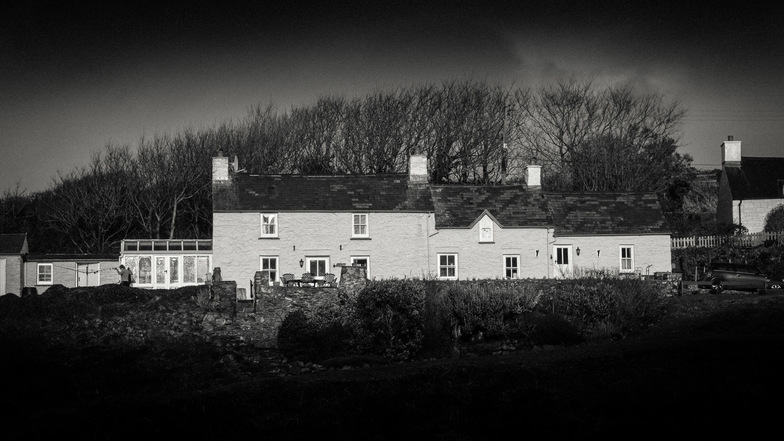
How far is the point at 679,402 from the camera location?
15789mm

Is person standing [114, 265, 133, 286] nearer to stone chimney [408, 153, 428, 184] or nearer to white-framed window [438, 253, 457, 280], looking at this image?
stone chimney [408, 153, 428, 184]

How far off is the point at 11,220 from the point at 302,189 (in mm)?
33761

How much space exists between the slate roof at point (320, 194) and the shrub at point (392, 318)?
16.4 meters

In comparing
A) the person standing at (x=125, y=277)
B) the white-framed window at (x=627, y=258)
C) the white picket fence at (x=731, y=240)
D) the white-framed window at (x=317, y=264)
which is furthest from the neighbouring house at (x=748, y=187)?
the person standing at (x=125, y=277)

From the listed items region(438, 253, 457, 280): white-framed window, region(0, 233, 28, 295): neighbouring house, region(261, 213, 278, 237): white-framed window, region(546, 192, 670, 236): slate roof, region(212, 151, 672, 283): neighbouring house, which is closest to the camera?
region(212, 151, 672, 283): neighbouring house

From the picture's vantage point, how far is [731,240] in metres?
54.9

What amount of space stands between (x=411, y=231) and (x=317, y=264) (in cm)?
581

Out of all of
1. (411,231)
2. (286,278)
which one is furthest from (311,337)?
(411,231)

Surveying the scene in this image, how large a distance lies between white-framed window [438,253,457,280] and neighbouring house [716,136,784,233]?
2864cm

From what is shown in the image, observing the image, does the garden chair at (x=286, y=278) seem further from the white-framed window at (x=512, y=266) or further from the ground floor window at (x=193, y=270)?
the white-framed window at (x=512, y=266)

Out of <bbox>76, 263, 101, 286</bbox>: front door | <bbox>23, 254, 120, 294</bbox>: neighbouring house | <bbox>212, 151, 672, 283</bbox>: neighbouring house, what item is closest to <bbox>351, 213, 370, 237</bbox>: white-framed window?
<bbox>212, 151, 672, 283</bbox>: neighbouring house

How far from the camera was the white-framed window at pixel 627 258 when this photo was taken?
47.3 m

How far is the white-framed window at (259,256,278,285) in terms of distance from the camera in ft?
147

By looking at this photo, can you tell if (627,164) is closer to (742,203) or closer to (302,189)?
(742,203)
